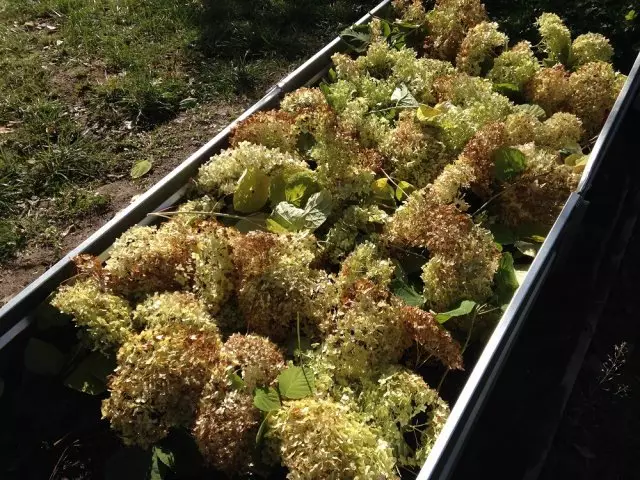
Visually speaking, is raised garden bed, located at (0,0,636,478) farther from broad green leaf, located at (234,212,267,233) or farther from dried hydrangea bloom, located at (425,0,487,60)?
dried hydrangea bloom, located at (425,0,487,60)

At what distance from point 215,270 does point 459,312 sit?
0.85 meters

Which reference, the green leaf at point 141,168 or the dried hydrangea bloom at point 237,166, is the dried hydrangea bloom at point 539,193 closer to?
the dried hydrangea bloom at point 237,166

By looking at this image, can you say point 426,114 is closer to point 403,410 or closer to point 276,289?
point 276,289

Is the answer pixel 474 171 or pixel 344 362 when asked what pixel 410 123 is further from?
pixel 344 362

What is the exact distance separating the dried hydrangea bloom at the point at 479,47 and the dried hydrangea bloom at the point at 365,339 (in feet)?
6.13

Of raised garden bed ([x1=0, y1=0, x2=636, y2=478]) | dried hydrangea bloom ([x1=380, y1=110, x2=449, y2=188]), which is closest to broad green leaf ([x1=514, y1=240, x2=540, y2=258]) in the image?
raised garden bed ([x1=0, y1=0, x2=636, y2=478])

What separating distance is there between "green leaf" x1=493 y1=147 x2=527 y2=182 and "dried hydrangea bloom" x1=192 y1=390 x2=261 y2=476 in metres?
1.46

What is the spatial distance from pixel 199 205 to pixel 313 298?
2.26 ft

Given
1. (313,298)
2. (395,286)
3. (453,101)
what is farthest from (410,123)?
(313,298)

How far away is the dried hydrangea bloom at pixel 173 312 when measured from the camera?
188 centimetres

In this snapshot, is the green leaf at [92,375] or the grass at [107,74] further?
the grass at [107,74]

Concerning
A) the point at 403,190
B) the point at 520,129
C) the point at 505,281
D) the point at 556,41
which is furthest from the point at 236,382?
the point at 556,41

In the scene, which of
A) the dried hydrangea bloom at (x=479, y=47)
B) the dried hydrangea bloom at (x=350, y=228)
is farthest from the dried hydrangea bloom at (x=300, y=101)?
the dried hydrangea bloom at (x=479, y=47)

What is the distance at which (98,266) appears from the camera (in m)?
2.02
